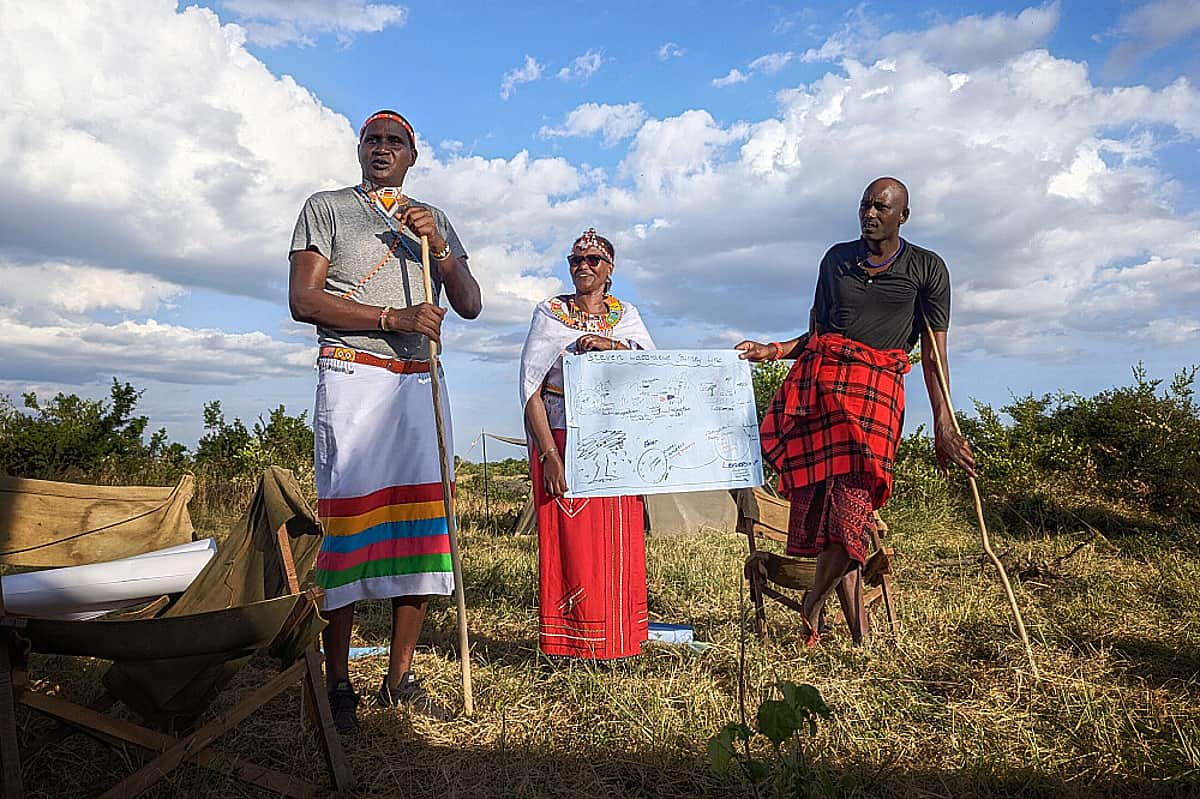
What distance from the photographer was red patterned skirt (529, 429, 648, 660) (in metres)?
3.98

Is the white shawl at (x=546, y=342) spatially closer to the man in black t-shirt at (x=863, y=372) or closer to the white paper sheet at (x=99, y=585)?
the man in black t-shirt at (x=863, y=372)

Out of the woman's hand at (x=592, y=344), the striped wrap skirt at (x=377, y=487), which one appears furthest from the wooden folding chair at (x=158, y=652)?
the woman's hand at (x=592, y=344)

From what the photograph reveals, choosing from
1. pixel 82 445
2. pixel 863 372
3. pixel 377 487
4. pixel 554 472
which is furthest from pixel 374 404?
pixel 82 445

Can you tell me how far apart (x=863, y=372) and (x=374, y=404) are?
2190 millimetres

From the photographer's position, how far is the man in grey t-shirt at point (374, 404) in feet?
11.2

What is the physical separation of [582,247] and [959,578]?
3.87m

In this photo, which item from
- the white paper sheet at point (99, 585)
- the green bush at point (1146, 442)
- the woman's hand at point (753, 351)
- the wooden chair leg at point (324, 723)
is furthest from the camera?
the green bush at point (1146, 442)

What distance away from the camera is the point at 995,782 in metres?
2.80

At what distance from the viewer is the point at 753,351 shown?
12.4ft

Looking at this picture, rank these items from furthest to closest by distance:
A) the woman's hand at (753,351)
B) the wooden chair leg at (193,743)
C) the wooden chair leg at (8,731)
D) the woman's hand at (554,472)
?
the woman's hand at (554,472), the woman's hand at (753,351), the wooden chair leg at (193,743), the wooden chair leg at (8,731)

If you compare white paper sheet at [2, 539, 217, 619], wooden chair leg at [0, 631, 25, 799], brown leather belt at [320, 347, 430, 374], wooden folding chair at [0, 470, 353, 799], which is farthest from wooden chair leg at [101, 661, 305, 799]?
brown leather belt at [320, 347, 430, 374]

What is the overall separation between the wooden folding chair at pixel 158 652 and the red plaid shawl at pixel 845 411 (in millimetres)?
2463

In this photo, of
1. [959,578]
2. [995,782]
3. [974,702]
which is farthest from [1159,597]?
[995,782]

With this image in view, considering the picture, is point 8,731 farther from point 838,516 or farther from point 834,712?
point 838,516
